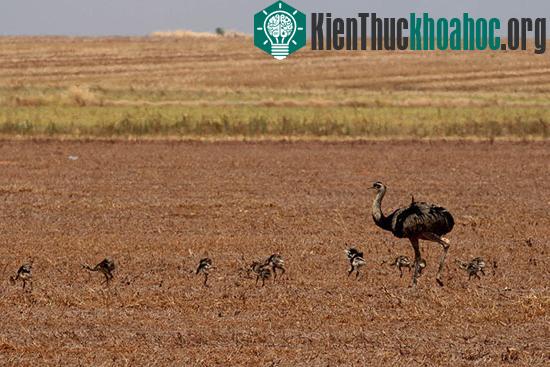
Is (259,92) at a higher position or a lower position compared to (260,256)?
higher

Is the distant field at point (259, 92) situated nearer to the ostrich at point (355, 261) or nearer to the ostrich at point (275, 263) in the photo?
the ostrich at point (355, 261)

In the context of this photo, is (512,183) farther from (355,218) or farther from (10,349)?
(10,349)

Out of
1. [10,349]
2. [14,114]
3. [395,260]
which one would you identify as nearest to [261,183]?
[395,260]

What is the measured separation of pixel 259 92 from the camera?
2456 inches

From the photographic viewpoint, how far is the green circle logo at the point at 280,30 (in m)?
77.9

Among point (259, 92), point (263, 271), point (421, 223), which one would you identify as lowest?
point (263, 271)

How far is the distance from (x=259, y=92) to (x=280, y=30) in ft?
82.4

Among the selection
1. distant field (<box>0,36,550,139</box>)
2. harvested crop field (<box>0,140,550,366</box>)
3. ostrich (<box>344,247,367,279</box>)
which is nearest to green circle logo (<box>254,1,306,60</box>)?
distant field (<box>0,36,550,139</box>)

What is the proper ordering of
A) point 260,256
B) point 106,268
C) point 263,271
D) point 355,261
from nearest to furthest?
1. point 106,268
2. point 263,271
3. point 355,261
4. point 260,256

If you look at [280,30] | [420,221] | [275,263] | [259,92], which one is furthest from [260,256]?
[280,30]

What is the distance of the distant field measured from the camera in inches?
1518

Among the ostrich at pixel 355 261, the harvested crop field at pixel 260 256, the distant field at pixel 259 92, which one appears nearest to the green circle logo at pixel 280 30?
the distant field at pixel 259 92

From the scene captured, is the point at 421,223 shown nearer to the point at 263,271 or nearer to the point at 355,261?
the point at 355,261

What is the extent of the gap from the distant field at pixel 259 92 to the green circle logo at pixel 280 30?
5.23 ft
